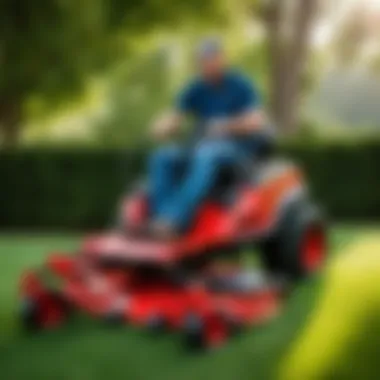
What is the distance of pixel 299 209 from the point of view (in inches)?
104

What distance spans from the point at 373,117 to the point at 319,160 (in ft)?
0.98

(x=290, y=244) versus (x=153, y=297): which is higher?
(x=290, y=244)

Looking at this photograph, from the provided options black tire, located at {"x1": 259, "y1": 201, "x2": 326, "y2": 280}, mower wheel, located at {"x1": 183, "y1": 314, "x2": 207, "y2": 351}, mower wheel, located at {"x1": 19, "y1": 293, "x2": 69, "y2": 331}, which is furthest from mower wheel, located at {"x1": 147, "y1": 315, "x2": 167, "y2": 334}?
black tire, located at {"x1": 259, "y1": 201, "x2": 326, "y2": 280}

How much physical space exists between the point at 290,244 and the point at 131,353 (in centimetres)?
67

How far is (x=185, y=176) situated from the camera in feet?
8.23

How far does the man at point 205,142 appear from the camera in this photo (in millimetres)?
2443

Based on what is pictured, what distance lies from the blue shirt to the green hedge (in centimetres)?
158

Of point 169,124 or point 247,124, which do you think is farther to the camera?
point 169,124

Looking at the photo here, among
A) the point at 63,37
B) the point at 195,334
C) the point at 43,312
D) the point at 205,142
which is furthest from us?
the point at 205,142

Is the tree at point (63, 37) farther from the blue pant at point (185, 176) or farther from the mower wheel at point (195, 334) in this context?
the mower wheel at point (195, 334)

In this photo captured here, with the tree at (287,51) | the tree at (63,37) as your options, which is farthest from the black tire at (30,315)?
the tree at (287,51)

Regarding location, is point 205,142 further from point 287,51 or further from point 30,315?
point 287,51

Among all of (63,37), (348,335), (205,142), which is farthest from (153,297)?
(348,335)

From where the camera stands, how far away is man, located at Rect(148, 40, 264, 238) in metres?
2.44
